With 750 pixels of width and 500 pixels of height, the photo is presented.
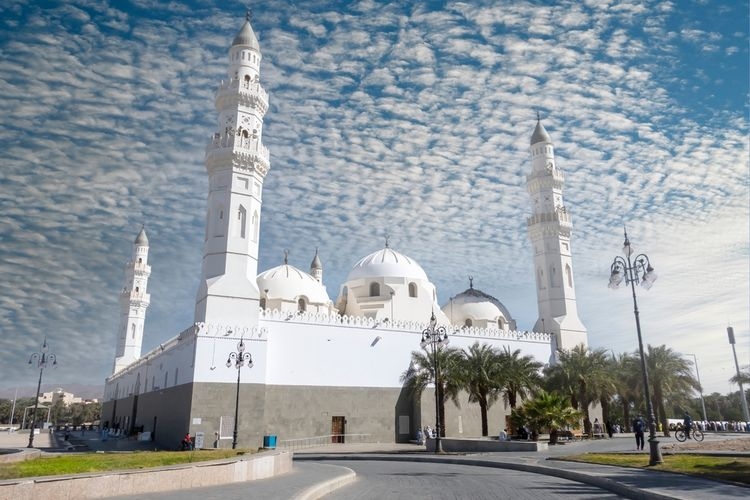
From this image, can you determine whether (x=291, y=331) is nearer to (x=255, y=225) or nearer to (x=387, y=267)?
(x=255, y=225)

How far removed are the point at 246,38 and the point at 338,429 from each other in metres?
23.6

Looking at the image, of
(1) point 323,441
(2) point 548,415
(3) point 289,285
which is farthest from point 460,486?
(3) point 289,285

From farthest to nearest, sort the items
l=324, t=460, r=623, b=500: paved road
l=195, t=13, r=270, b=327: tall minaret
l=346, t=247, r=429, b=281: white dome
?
l=346, t=247, r=429, b=281: white dome, l=195, t=13, r=270, b=327: tall minaret, l=324, t=460, r=623, b=500: paved road

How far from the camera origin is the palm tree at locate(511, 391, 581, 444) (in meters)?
26.7

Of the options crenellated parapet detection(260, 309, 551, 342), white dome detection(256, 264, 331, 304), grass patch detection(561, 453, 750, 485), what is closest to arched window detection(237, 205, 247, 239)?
crenellated parapet detection(260, 309, 551, 342)

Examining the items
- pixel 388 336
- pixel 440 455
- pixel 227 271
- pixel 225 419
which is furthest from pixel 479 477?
pixel 388 336

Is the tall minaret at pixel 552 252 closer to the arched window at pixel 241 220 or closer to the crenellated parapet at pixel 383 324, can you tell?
the crenellated parapet at pixel 383 324

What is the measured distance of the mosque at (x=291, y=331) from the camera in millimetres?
28828

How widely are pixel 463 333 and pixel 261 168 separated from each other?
17.1 meters

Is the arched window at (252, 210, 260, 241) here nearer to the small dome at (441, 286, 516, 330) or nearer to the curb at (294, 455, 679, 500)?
the curb at (294, 455, 679, 500)

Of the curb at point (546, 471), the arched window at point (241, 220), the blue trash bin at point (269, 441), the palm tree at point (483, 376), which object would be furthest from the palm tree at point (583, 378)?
the arched window at point (241, 220)

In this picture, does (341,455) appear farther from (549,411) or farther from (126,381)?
(126,381)

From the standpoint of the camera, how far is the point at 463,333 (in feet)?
127

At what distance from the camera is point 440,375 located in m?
32.5
